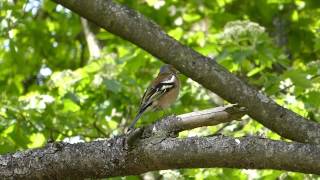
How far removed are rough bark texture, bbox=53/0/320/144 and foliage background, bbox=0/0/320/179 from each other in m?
0.39

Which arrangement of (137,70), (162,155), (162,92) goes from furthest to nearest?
(137,70), (162,92), (162,155)

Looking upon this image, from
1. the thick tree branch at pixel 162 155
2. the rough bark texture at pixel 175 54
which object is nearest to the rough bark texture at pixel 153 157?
the thick tree branch at pixel 162 155

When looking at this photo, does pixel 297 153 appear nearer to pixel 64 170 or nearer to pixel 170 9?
pixel 64 170

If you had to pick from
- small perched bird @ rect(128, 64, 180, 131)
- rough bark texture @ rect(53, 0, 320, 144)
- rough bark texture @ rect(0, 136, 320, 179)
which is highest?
small perched bird @ rect(128, 64, 180, 131)

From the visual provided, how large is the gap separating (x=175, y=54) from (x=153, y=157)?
103 centimetres

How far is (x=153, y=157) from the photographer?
3.60 meters

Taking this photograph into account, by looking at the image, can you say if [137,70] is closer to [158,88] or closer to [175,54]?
[158,88]

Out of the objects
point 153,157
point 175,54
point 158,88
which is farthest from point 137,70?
point 153,157

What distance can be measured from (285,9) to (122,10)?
595 centimetres

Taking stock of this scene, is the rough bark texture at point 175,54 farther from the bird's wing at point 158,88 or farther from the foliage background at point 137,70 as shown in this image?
the bird's wing at point 158,88

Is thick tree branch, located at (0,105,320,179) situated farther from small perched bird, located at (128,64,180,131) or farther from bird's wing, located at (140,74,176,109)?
bird's wing, located at (140,74,176,109)

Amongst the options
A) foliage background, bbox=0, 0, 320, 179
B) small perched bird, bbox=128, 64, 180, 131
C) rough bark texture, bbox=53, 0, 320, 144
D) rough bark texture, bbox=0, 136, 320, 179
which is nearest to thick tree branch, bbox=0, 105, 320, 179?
rough bark texture, bbox=0, 136, 320, 179

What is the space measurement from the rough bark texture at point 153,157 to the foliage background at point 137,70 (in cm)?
119

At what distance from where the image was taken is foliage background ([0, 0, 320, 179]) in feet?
20.3
